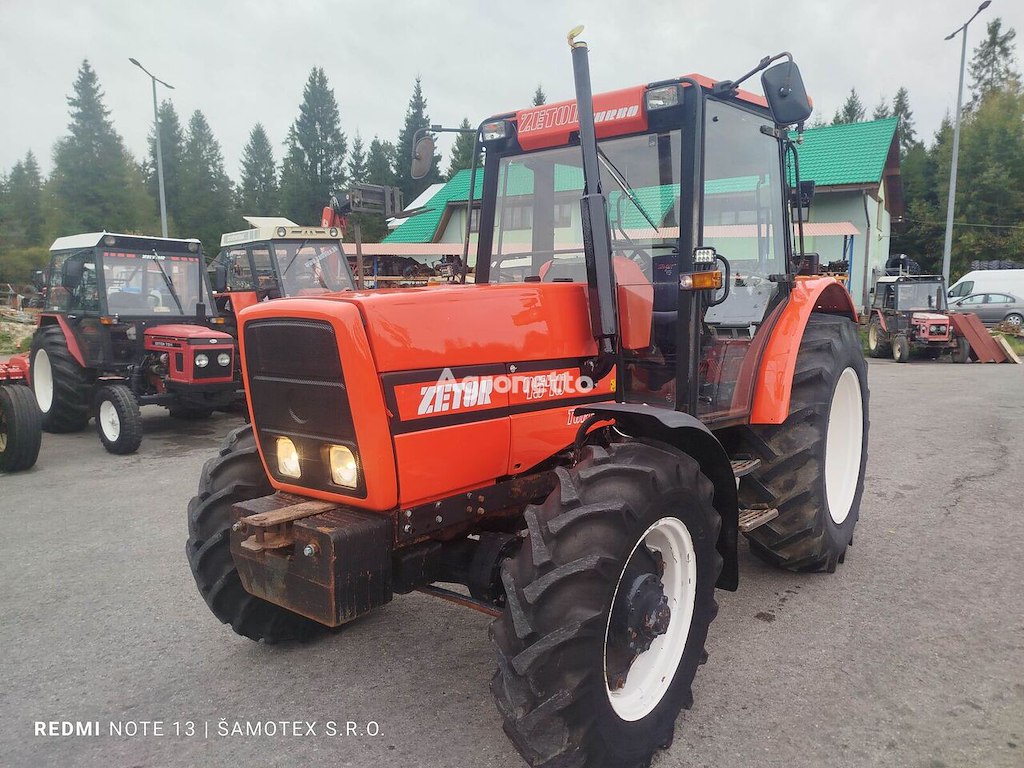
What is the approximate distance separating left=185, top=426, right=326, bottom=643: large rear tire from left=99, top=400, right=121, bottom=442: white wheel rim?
5551 mm

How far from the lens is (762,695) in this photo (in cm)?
299

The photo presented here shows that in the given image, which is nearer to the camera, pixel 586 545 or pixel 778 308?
pixel 586 545

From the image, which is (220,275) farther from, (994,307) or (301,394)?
(994,307)

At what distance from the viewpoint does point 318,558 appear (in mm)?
2492

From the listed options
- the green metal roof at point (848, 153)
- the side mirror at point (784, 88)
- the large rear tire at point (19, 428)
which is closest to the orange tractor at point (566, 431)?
the side mirror at point (784, 88)

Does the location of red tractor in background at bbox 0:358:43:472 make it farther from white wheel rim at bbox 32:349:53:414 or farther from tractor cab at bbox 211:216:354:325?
tractor cab at bbox 211:216:354:325

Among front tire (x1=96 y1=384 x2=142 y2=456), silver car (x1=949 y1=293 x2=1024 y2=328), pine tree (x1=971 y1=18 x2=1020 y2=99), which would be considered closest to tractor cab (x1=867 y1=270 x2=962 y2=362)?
silver car (x1=949 y1=293 x2=1024 y2=328)

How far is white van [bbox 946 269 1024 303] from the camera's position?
24781 mm

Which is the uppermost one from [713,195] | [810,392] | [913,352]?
[713,195]

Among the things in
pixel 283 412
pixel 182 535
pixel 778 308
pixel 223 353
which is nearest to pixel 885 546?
pixel 778 308

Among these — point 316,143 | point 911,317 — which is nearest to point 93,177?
point 316,143

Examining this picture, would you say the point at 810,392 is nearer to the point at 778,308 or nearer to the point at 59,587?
the point at 778,308

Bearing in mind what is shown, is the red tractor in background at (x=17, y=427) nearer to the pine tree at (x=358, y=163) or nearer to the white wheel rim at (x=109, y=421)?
the white wheel rim at (x=109, y=421)

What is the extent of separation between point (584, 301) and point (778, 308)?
1400 mm
